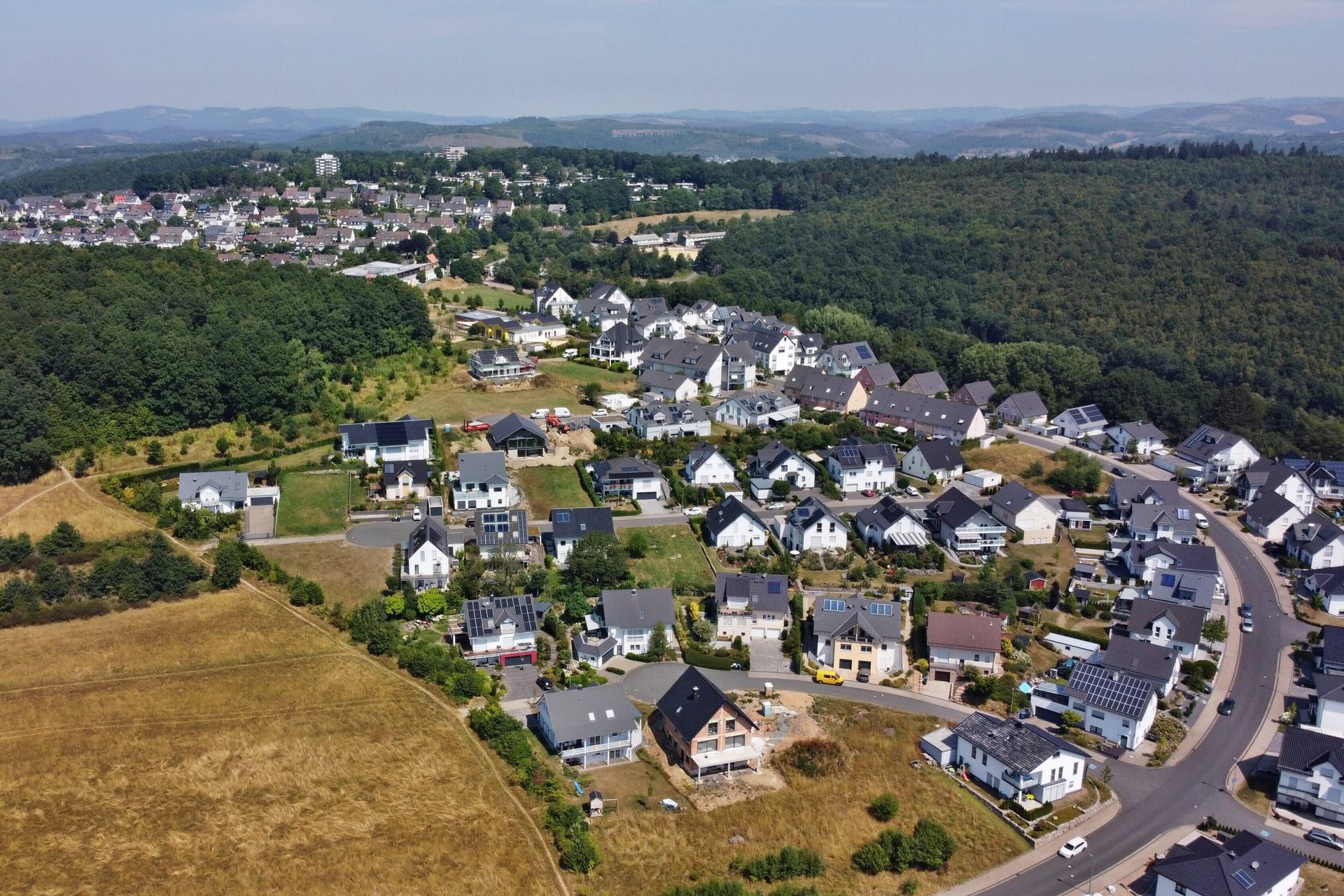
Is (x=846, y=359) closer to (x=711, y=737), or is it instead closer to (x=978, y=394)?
(x=978, y=394)

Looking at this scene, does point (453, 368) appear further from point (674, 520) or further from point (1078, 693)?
point (1078, 693)

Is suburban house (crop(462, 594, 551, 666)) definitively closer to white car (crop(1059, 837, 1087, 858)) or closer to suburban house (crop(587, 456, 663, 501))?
suburban house (crop(587, 456, 663, 501))

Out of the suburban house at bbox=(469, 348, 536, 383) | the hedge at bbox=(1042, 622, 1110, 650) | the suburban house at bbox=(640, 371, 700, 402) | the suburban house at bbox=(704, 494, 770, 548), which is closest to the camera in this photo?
the hedge at bbox=(1042, 622, 1110, 650)

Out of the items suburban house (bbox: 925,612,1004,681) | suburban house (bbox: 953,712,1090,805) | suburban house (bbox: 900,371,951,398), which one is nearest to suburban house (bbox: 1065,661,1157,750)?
suburban house (bbox: 953,712,1090,805)

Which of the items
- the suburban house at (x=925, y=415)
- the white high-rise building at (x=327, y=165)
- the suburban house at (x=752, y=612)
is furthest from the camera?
the white high-rise building at (x=327, y=165)

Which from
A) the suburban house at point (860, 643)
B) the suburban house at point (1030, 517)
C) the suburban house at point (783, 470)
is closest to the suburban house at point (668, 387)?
the suburban house at point (783, 470)

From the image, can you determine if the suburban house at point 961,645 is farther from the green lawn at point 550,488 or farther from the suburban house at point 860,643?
the green lawn at point 550,488
